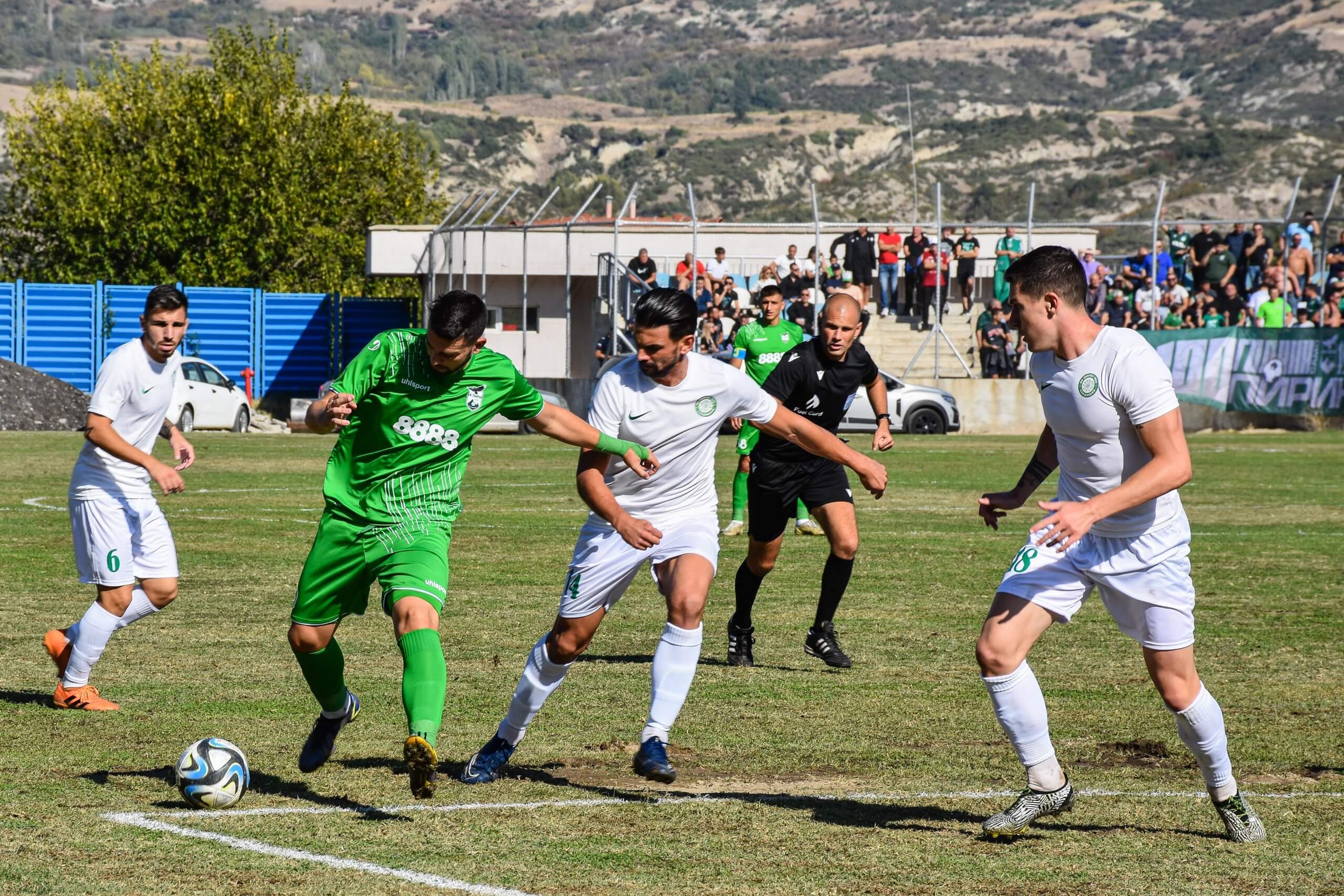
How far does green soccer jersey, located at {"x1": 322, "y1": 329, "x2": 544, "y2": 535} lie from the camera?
22.5ft

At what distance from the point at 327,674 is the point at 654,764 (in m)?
1.41

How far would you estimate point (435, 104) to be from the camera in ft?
652

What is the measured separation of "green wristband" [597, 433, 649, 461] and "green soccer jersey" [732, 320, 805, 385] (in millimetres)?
7116

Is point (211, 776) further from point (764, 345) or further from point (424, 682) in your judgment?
point (764, 345)

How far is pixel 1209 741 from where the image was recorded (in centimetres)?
627

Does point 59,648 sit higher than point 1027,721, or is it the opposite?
point 1027,721

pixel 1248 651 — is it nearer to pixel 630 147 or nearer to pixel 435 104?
pixel 630 147

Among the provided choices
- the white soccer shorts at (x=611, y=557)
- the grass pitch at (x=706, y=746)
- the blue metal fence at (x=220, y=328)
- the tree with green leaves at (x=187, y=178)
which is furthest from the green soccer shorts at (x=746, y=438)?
the tree with green leaves at (x=187, y=178)

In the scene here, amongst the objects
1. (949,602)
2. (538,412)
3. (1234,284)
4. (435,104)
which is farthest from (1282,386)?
(435,104)

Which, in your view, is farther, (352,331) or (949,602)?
(352,331)

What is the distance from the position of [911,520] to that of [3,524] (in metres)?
9.34

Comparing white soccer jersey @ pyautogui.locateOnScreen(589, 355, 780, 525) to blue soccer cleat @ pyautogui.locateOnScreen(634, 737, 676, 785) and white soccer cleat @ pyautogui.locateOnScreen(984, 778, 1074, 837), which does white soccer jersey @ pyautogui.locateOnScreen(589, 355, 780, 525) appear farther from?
white soccer cleat @ pyautogui.locateOnScreen(984, 778, 1074, 837)

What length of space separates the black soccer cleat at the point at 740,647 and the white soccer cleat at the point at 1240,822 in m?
4.22

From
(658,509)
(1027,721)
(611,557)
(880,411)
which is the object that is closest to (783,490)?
(880,411)
